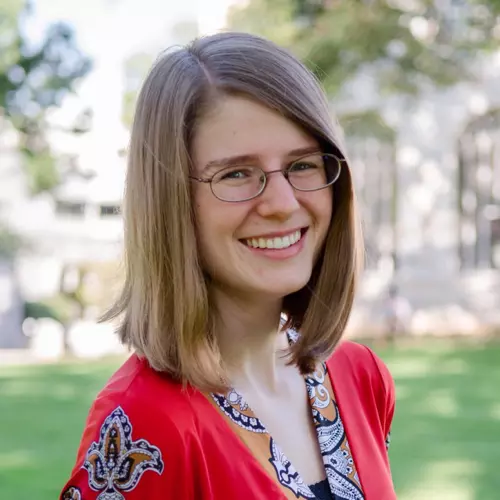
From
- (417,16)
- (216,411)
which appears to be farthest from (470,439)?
(417,16)

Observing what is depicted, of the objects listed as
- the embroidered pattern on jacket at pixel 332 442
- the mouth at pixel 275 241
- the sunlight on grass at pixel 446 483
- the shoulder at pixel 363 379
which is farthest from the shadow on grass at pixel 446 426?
the mouth at pixel 275 241

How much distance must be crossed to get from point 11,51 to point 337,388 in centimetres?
977

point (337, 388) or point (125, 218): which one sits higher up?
point (125, 218)

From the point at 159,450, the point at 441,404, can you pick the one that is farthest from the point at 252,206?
the point at 441,404

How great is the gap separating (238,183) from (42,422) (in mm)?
7382

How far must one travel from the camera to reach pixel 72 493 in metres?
1.54

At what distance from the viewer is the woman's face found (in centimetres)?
163

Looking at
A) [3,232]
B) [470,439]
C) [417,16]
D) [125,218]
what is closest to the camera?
[125,218]

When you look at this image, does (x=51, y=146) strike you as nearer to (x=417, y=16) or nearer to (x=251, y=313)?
(x=417, y=16)

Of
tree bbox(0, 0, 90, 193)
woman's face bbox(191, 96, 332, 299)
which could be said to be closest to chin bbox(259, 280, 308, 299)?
woman's face bbox(191, 96, 332, 299)

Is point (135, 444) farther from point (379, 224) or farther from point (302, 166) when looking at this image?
point (379, 224)

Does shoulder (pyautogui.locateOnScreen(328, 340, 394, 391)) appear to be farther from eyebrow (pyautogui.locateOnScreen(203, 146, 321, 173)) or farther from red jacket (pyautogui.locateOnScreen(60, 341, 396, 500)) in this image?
eyebrow (pyautogui.locateOnScreen(203, 146, 321, 173))

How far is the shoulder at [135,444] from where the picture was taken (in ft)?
4.91

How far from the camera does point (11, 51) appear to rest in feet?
35.9
